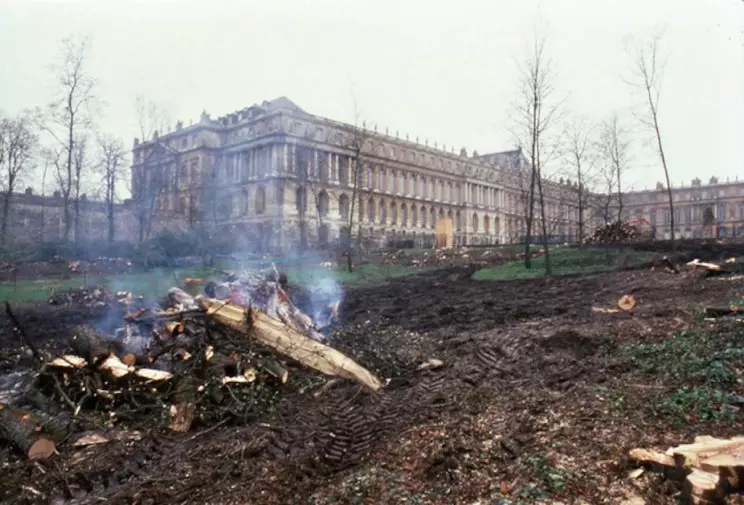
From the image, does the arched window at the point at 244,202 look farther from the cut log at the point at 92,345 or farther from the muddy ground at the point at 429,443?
the cut log at the point at 92,345

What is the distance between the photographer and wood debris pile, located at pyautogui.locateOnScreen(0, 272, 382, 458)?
5621mm

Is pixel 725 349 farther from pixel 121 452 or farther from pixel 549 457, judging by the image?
pixel 121 452

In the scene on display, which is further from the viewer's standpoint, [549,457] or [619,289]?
[619,289]

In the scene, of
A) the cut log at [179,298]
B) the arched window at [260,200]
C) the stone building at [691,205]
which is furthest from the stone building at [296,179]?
the stone building at [691,205]

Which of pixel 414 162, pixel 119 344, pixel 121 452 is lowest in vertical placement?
pixel 121 452

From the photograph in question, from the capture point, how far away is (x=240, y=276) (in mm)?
13891

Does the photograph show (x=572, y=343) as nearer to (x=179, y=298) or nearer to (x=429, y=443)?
(x=429, y=443)

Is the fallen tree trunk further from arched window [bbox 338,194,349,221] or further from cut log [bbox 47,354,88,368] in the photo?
arched window [bbox 338,194,349,221]

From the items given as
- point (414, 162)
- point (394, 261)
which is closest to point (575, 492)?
point (394, 261)

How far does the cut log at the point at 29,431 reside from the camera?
5027 mm

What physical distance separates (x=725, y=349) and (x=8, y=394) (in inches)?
347

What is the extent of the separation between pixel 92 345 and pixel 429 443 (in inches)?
180

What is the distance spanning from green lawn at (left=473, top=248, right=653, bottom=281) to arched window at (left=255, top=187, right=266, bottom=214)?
38888 millimetres

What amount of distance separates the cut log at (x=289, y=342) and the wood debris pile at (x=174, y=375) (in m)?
0.01
